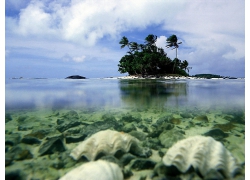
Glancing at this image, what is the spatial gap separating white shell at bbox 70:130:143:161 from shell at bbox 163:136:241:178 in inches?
22.7

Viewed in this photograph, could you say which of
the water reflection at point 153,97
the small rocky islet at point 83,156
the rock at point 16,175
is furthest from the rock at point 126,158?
the water reflection at point 153,97

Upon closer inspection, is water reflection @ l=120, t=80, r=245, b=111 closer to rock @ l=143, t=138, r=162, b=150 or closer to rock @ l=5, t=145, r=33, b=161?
rock @ l=143, t=138, r=162, b=150

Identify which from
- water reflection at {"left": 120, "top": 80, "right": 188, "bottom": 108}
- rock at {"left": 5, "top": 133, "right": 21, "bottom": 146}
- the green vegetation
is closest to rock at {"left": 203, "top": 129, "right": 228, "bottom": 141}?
rock at {"left": 5, "top": 133, "right": 21, "bottom": 146}

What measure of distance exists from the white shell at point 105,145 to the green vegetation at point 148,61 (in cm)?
3619

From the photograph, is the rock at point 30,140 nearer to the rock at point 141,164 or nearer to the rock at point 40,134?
the rock at point 40,134

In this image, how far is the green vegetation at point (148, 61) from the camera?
1540 inches

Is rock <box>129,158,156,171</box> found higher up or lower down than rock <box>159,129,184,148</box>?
lower down

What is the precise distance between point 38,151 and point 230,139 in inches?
126

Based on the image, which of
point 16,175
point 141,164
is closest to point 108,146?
point 141,164

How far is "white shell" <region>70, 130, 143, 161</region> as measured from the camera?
2629 millimetres

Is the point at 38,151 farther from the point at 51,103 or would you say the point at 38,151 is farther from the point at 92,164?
the point at 51,103

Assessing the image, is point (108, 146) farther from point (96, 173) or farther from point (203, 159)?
point (203, 159)

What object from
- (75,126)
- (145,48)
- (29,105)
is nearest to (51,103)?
(29,105)

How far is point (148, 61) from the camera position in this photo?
39031 mm
